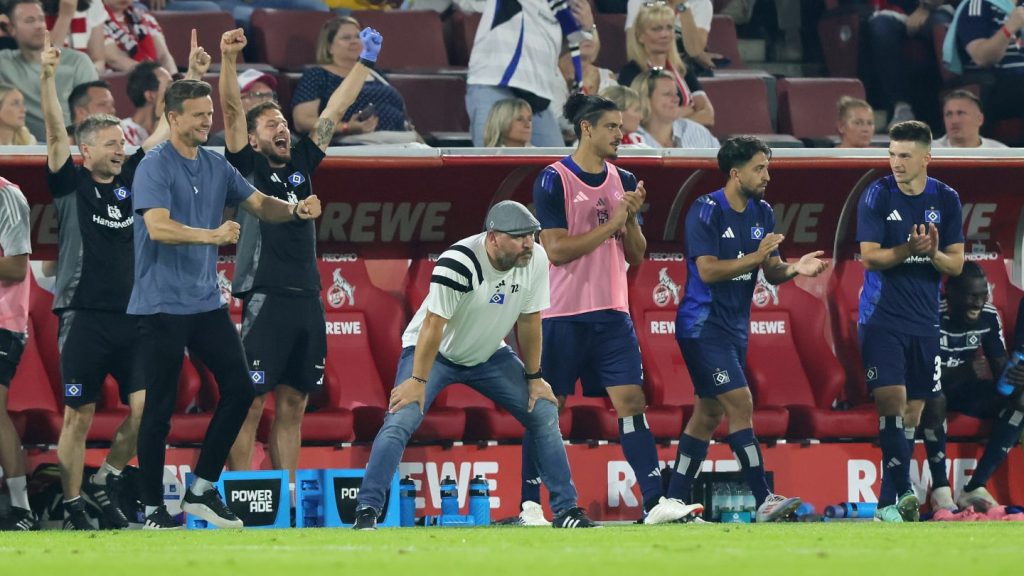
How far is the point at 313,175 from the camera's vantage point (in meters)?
11.2

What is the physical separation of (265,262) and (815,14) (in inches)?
322

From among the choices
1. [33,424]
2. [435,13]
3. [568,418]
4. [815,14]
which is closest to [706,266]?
[568,418]

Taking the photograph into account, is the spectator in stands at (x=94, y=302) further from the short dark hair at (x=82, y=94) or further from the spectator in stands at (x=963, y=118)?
the spectator in stands at (x=963, y=118)

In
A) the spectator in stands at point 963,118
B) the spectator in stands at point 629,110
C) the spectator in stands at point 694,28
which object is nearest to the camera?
the spectator in stands at point 629,110

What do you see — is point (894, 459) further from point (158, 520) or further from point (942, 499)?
point (158, 520)

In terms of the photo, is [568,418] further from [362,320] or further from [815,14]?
[815,14]

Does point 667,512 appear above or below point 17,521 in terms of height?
above

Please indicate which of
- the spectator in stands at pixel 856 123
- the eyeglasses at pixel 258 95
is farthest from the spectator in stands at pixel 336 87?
the spectator in stands at pixel 856 123

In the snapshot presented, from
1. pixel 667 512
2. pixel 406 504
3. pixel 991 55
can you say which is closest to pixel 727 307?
pixel 667 512

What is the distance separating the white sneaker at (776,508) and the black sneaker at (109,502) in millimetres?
3459

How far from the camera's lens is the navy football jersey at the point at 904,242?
35.7 feet

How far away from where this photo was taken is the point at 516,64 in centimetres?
1286

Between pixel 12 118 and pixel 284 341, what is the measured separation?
2.23 m

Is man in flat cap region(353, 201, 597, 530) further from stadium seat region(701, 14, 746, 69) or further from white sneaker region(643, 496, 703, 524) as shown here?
stadium seat region(701, 14, 746, 69)
